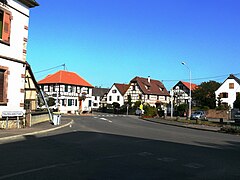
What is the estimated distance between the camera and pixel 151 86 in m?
89.7

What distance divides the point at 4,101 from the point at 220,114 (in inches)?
2094

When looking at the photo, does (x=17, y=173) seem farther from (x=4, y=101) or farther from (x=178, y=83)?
(x=178, y=83)

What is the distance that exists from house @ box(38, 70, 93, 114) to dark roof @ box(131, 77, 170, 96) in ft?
49.3

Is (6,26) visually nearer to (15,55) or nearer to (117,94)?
(15,55)

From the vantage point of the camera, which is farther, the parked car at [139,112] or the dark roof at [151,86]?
the dark roof at [151,86]

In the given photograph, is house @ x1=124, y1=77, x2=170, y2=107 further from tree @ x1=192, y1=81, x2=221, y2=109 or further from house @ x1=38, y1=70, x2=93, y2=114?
house @ x1=38, y1=70, x2=93, y2=114

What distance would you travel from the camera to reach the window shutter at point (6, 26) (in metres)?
20.2

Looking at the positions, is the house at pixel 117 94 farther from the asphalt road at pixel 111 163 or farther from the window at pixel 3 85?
the asphalt road at pixel 111 163

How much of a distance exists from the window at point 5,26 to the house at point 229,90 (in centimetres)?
6460

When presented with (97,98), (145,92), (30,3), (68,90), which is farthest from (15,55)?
(97,98)

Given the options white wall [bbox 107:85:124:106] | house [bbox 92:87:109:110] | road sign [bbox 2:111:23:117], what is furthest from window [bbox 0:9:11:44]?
house [bbox 92:87:109:110]

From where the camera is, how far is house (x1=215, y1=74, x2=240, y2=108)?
77.4 metres

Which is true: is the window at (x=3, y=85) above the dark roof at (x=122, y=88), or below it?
below

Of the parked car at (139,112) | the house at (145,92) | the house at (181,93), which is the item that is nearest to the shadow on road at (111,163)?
the parked car at (139,112)
